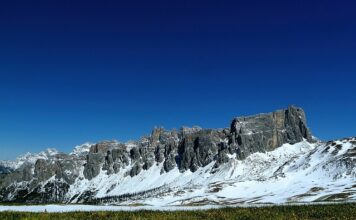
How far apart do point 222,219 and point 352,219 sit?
25.7 ft

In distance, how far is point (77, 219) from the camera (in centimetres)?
2527

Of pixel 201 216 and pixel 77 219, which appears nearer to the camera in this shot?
pixel 77 219

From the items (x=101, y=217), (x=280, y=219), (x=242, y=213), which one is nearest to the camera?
(x=280, y=219)

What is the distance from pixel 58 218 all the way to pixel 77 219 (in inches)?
45.8

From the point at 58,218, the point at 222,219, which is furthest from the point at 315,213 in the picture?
the point at 58,218

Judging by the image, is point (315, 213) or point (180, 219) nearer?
point (180, 219)

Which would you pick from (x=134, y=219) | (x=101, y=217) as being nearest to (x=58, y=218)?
(x=101, y=217)

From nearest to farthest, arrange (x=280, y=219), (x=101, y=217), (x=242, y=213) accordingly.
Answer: (x=280, y=219), (x=101, y=217), (x=242, y=213)

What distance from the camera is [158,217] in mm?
26141

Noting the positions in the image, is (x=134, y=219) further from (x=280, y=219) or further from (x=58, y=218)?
(x=280, y=219)

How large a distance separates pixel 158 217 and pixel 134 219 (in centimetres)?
184

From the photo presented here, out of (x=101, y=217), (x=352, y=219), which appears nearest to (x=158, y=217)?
(x=101, y=217)

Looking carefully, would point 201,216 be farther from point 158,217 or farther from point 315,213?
point 315,213

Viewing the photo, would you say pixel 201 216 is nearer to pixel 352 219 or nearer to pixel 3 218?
pixel 352 219
